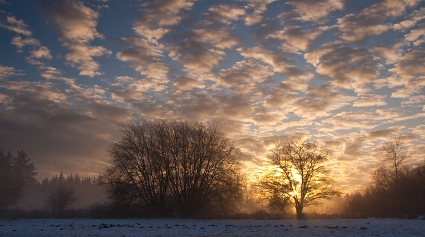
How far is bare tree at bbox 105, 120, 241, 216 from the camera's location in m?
56.0

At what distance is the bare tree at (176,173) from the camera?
184 ft

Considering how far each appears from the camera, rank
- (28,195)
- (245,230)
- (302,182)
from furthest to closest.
Answer: (28,195)
(302,182)
(245,230)

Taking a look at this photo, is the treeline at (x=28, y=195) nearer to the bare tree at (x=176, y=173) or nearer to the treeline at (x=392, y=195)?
the bare tree at (x=176, y=173)

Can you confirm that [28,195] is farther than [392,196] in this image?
Yes

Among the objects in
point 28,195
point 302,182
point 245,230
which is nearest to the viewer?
point 245,230

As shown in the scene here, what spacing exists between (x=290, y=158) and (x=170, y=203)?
799 inches

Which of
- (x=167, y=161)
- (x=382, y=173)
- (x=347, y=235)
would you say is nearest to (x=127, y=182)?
(x=167, y=161)

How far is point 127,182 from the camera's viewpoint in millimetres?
57031

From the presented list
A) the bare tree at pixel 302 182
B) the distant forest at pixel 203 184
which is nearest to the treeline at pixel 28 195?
the distant forest at pixel 203 184

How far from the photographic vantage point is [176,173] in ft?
191

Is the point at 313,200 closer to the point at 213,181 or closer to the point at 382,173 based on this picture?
the point at 213,181

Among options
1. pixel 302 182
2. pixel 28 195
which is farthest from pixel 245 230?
pixel 28 195

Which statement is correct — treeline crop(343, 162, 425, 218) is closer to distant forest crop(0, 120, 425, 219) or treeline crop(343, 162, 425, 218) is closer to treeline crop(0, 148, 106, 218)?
distant forest crop(0, 120, 425, 219)

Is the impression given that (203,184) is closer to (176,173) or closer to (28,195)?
(176,173)
